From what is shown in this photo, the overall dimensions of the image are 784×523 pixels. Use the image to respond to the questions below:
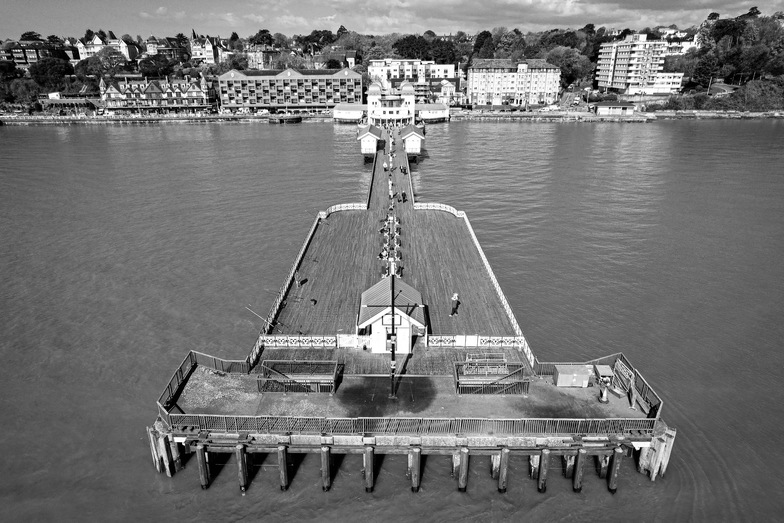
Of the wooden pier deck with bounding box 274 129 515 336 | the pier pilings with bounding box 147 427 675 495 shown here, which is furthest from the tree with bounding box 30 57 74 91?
the pier pilings with bounding box 147 427 675 495

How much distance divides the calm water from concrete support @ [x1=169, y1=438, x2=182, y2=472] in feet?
1.52

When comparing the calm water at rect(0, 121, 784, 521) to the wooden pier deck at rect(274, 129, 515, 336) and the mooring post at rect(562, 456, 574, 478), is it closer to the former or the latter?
the mooring post at rect(562, 456, 574, 478)

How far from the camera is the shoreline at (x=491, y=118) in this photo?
13888 cm

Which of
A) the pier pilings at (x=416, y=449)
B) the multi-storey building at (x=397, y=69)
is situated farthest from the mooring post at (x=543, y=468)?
the multi-storey building at (x=397, y=69)

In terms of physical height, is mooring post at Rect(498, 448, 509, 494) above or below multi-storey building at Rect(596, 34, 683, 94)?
below

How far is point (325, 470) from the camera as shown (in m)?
20.5

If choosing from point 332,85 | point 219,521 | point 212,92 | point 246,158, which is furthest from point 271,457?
point 212,92

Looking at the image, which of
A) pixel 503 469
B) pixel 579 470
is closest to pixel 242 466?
pixel 503 469

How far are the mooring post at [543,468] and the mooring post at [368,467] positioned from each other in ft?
22.2

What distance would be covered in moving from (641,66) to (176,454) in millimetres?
190096

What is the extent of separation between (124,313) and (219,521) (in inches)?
797

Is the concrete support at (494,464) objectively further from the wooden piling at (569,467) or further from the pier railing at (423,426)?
the wooden piling at (569,467)

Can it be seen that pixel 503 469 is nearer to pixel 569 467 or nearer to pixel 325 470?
pixel 569 467

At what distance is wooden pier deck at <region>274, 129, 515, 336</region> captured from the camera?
2911cm
